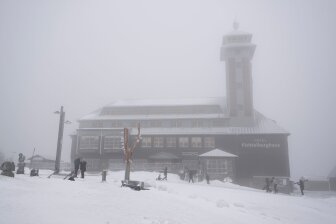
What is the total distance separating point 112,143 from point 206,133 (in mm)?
15030

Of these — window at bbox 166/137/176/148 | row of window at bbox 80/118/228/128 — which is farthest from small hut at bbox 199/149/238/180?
row of window at bbox 80/118/228/128

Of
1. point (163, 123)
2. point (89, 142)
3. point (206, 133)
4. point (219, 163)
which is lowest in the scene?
point (219, 163)

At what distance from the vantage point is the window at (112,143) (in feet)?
155

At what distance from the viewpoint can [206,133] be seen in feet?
151

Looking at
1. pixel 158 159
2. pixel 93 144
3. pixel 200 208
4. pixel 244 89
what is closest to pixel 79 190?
pixel 200 208

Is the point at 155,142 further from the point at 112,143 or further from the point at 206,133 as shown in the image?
the point at 206,133

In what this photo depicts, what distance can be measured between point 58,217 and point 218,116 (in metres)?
41.1

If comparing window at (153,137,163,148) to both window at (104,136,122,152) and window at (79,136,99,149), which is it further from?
window at (79,136,99,149)

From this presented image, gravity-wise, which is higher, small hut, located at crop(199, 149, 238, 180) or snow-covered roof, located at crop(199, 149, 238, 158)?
snow-covered roof, located at crop(199, 149, 238, 158)

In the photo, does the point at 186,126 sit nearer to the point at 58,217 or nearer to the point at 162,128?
the point at 162,128

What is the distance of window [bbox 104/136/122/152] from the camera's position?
155 ft

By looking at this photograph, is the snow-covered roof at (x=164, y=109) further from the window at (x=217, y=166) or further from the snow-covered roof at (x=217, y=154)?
the window at (x=217, y=166)

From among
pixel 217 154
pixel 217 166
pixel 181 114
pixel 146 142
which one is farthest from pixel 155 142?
pixel 217 166

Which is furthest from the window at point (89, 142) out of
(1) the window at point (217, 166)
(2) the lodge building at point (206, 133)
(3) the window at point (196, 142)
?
(1) the window at point (217, 166)
